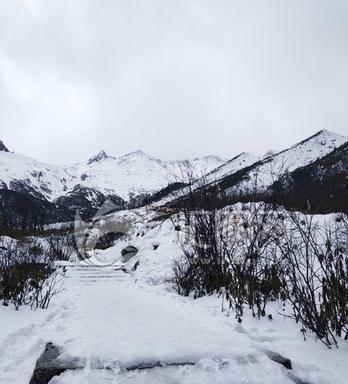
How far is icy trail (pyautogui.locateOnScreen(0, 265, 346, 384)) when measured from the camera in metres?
2.60

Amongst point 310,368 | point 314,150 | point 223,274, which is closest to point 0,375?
point 310,368

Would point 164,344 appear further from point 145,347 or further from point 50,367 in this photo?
point 50,367

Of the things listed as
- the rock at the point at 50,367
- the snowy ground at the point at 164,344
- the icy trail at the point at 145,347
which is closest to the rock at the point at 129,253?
the snowy ground at the point at 164,344

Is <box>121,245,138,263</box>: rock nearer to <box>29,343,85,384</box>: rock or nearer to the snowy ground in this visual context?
the snowy ground

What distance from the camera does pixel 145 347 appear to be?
122 inches

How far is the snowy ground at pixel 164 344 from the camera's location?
2623mm

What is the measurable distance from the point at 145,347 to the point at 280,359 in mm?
1179

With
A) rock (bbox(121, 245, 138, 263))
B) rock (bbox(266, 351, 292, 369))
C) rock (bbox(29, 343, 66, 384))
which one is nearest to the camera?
rock (bbox(29, 343, 66, 384))

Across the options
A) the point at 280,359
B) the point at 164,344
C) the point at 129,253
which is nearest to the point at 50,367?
the point at 164,344

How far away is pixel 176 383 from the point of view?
8.16 ft

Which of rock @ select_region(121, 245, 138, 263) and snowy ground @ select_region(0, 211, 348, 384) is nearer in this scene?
snowy ground @ select_region(0, 211, 348, 384)

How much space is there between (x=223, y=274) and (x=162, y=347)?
315cm

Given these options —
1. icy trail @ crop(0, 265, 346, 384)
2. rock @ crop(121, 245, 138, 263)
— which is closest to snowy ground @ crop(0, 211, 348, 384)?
icy trail @ crop(0, 265, 346, 384)

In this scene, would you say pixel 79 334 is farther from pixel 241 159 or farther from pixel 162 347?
pixel 241 159
